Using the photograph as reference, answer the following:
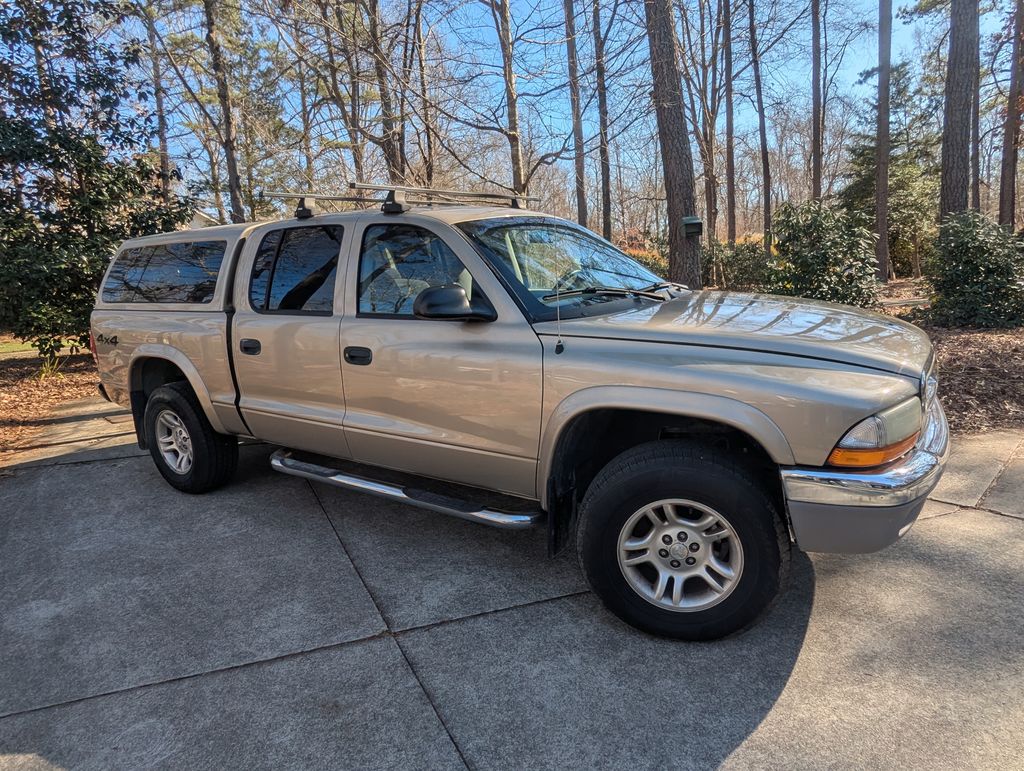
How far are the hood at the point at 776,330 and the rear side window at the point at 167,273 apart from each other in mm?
2769

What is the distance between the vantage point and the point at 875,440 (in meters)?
2.38

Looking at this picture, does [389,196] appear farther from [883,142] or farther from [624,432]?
[883,142]

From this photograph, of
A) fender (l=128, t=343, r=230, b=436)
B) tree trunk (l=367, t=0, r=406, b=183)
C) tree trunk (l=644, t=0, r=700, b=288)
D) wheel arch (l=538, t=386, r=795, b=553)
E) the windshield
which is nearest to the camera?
wheel arch (l=538, t=386, r=795, b=553)

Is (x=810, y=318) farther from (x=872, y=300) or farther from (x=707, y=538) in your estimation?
(x=872, y=300)

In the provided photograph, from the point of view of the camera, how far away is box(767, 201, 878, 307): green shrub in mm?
8703

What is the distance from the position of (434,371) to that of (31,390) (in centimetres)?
853

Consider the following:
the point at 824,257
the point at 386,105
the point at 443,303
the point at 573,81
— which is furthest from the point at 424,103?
the point at 443,303

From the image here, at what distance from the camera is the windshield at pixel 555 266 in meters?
3.21

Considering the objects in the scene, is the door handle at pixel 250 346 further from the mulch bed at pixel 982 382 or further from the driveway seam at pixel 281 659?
the mulch bed at pixel 982 382

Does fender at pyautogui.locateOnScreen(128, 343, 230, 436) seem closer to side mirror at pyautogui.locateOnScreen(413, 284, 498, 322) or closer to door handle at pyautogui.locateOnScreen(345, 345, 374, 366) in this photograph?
door handle at pyautogui.locateOnScreen(345, 345, 374, 366)

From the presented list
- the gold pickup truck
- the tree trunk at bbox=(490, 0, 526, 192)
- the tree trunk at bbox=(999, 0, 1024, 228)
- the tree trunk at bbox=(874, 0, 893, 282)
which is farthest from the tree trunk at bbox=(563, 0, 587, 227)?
the tree trunk at bbox=(874, 0, 893, 282)

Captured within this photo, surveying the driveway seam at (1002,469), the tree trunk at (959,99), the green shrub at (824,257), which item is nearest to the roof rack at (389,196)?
the driveway seam at (1002,469)

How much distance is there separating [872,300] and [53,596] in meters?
9.41

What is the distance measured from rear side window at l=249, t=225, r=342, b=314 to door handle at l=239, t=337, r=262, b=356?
0.21 metres
